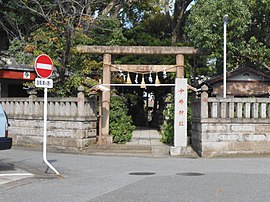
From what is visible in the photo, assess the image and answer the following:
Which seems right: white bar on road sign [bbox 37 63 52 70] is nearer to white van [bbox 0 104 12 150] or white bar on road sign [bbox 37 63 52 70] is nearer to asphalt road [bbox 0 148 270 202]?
white van [bbox 0 104 12 150]

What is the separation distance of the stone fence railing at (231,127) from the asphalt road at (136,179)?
0.82m

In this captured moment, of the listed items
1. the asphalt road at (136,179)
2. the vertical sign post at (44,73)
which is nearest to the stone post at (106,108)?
the asphalt road at (136,179)

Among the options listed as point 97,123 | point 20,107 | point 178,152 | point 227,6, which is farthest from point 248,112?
point 20,107

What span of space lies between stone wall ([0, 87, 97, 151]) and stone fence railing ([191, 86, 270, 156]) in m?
4.57

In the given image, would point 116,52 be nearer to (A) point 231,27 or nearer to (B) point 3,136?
(A) point 231,27

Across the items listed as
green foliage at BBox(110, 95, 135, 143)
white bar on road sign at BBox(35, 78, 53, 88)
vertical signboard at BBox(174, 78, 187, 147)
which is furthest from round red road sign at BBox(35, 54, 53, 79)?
green foliage at BBox(110, 95, 135, 143)

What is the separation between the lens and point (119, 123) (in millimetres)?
18344

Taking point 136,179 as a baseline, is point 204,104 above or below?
above

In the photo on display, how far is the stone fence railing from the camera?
49.9ft

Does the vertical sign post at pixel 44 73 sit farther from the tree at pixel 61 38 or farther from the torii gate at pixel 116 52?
the torii gate at pixel 116 52

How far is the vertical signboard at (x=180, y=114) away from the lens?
51.2 ft

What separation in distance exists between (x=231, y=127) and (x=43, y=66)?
24.8 ft

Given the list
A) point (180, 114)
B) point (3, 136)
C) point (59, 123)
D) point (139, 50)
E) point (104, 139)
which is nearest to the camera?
point (3, 136)

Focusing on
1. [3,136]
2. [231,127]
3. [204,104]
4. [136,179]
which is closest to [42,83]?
[3,136]
